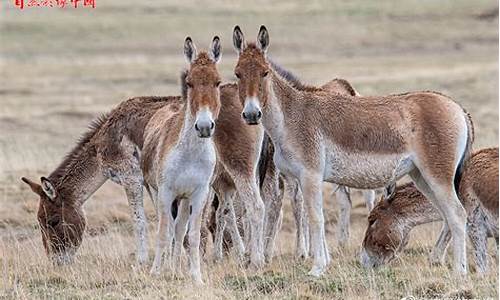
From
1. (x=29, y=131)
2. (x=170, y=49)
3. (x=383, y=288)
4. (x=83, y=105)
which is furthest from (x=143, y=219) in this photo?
(x=170, y=49)

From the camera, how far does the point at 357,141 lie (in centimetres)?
1153

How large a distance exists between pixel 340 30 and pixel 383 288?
53.6 meters

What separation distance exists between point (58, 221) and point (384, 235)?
450 cm

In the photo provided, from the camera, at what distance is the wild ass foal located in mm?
11352

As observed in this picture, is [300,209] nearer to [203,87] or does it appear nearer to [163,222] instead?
[163,222]

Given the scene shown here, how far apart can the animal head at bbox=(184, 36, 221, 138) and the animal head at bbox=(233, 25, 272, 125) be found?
0.97ft

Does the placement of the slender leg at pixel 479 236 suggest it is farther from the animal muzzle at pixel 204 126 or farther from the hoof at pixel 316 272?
the animal muzzle at pixel 204 126

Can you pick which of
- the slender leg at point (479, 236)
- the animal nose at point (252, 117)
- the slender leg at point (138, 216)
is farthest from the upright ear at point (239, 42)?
the slender leg at point (479, 236)

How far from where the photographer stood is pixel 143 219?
13.4 m

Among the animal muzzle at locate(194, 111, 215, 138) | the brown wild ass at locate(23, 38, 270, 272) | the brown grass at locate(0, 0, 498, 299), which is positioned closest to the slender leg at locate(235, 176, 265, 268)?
the brown grass at locate(0, 0, 498, 299)

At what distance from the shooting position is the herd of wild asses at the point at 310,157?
1114 centimetres

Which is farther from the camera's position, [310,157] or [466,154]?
[466,154]

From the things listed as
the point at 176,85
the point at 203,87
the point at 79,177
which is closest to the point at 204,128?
the point at 203,87

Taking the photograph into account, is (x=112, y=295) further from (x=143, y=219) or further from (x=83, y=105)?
(x=83, y=105)
